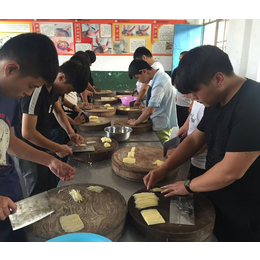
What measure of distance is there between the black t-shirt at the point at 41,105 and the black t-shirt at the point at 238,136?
54.0 inches

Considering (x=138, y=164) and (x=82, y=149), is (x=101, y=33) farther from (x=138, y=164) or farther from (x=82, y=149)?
(x=138, y=164)

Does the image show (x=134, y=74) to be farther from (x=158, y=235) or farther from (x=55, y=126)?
(x=158, y=235)

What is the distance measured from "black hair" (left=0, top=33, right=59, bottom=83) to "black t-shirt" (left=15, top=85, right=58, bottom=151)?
763 mm

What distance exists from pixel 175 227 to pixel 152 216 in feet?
0.44

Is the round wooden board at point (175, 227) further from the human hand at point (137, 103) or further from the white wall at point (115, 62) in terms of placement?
the white wall at point (115, 62)

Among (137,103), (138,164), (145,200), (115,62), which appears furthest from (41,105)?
(115,62)

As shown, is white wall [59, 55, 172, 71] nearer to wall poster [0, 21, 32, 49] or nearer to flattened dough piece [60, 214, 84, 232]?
wall poster [0, 21, 32, 49]

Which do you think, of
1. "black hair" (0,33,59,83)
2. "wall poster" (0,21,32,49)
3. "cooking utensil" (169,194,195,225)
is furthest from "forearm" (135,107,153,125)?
"wall poster" (0,21,32,49)

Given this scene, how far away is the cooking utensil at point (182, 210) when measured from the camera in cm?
114

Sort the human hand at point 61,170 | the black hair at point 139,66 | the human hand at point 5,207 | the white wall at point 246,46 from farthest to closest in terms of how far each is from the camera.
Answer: the white wall at point 246,46 < the black hair at point 139,66 < the human hand at point 61,170 < the human hand at point 5,207

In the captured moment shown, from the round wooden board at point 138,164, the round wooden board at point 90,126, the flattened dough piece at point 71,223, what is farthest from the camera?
the round wooden board at point 90,126

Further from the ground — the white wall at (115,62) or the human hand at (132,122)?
the white wall at (115,62)

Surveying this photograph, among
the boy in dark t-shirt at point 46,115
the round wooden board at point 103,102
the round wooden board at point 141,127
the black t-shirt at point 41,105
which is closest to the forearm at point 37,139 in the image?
the boy in dark t-shirt at point 46,115

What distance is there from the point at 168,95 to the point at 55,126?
1.62m
